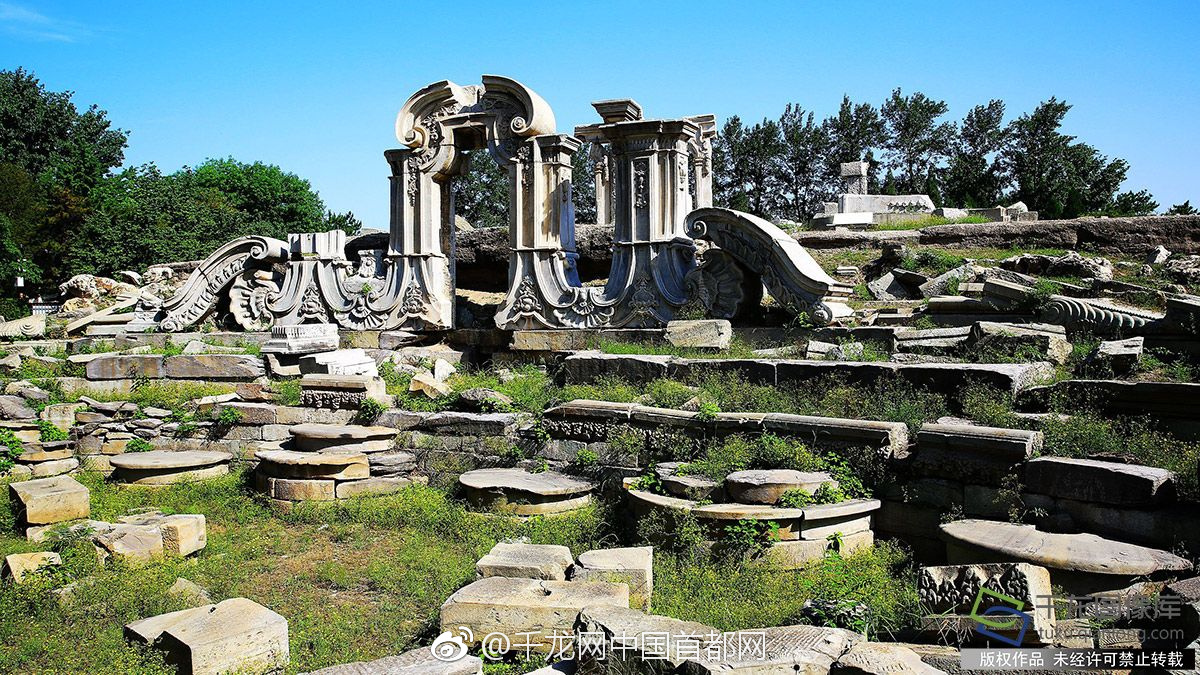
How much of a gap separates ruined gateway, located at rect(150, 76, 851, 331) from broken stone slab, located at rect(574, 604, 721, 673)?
5.44 metres

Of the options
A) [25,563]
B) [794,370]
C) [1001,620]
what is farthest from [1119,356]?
[25,563]

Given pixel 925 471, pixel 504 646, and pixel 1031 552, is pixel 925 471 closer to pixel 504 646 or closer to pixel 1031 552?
pixel 1031 552

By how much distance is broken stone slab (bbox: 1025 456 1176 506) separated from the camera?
15.4 ft

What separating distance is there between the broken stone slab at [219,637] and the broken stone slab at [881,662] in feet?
9.42

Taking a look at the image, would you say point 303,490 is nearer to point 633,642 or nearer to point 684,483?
point 684,483

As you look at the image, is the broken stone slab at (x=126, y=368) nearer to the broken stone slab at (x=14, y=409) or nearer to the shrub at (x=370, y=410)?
the broken stone slab at (x=14, y=409)

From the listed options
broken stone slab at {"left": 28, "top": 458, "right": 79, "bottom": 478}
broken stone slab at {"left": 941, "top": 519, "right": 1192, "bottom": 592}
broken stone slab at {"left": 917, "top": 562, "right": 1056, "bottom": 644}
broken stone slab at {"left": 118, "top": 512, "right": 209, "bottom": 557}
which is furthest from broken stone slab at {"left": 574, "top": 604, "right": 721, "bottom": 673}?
broken stone slab at {"left": 28, "top": 458, "right": 79, "bottom": 478}

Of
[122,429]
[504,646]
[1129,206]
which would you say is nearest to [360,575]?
[504,646]

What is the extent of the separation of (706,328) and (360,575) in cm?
473

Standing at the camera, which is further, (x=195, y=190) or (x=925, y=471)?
(x=195, y=190)

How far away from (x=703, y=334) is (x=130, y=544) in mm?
5814

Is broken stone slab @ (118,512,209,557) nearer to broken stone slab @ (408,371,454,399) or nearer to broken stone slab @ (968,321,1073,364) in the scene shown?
broken stone slab @ (408,371,454,399)

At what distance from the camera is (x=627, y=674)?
3.86m

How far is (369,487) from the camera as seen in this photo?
7957 millimetres
